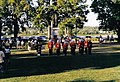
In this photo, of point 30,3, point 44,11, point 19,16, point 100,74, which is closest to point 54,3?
point 44,11

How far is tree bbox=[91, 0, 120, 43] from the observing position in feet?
237

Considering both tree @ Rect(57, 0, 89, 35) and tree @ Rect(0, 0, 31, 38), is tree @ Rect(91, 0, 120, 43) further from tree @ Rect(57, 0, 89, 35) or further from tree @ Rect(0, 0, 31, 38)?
tree @ Rect(0, 0, 31, 38)

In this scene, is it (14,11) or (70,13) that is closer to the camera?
(70,13)

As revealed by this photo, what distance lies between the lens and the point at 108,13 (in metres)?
73.7

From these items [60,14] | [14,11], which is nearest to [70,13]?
[60,14]

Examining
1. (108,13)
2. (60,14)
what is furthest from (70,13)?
(108,13)

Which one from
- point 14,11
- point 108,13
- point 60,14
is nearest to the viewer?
point 60,14

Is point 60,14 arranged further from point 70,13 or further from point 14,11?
point 14,11

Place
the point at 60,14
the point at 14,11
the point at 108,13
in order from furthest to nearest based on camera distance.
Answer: the point at 14,11 → the point at 108,13 → the point at 60,14

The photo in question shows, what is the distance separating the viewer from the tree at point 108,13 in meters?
72.4

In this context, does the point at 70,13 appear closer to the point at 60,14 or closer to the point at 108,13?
the point at 60,14

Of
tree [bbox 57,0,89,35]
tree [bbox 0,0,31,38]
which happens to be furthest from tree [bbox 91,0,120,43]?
tree [bbox 0,0,31,38]

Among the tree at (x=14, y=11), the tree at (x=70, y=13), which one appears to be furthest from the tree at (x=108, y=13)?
the tree at (x=14, y=11)

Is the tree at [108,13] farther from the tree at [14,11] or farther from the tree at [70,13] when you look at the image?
the tree at [14,11]
